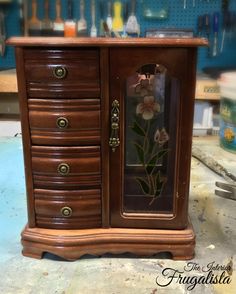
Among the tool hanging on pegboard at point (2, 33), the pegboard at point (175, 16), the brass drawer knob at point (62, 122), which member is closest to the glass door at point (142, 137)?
the brass drawer knob at point (62, 122)

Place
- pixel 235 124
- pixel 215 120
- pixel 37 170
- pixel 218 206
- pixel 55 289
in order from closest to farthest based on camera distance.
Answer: pixel 55 289 → pixel 37 170 → pixel 218 206 → pixel 235 124 → pixel 215 120

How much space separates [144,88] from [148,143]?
5.9 inches

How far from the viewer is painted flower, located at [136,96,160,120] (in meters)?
1.06

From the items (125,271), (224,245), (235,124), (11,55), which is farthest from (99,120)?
(11,55)

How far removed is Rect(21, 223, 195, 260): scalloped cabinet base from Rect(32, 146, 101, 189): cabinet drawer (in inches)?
5.4

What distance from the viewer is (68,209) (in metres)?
1.10

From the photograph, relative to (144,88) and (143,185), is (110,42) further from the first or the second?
(143,185)

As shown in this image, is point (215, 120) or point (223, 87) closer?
point (223, 87)

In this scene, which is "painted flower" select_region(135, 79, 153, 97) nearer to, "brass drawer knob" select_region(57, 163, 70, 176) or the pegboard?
"brass drawer knob" select_region(57, 163, 70, 176)

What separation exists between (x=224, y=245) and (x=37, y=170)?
0.58 m

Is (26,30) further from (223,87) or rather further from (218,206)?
(218,206)

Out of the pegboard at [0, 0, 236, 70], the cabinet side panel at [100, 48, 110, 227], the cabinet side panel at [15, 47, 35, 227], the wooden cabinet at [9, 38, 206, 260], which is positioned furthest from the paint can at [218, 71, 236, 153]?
the cabinet side panel at [15, 47, 35, 227]

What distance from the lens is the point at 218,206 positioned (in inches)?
56.0

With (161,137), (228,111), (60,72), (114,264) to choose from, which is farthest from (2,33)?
(114,264)
